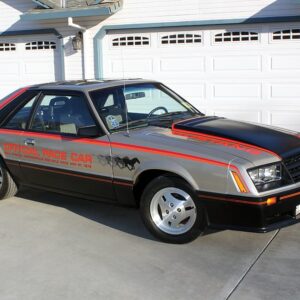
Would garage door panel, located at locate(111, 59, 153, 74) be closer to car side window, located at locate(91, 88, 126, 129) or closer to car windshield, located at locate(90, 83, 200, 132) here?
car windshield, located at locate(90, 83, 200, 132)

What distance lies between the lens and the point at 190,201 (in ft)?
15.0

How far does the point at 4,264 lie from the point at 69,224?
42.8 inches

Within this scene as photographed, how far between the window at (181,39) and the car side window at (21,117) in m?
5.75

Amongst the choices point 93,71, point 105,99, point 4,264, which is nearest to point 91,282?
point 4,264

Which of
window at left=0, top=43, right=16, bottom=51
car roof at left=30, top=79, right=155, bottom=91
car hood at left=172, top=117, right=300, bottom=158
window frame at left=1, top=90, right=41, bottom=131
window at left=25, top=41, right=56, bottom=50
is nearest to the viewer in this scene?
car hood at left=172, top=117, right=300, bottom=158

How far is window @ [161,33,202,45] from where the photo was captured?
35.7 ft

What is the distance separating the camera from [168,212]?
15.5 ft

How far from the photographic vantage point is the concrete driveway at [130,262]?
389 centimetres

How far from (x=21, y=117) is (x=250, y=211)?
3.04 m

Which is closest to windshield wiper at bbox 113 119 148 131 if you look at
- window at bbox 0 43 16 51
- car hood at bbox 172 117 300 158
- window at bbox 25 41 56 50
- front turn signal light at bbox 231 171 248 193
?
car hood at bbox 172 117 300 158

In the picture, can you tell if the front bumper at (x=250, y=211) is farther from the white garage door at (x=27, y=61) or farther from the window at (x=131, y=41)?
the white garage door at (x=27, y=61)

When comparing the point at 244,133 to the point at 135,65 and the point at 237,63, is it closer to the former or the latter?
the point at 237,63

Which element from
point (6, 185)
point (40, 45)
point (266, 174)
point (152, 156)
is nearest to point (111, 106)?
point (152, 156)

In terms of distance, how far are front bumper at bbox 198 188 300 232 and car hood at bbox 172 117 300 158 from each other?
0.44 meters
